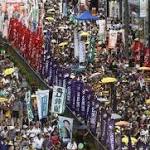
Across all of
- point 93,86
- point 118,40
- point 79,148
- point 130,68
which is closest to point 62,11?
point 118,40

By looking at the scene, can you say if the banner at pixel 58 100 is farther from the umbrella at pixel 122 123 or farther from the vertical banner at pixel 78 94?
the umbrella at pixel 122 123

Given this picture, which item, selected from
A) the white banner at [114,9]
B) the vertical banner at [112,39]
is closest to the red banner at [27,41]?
the vertical banner at [112,39]

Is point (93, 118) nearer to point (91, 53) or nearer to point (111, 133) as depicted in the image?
point (111, 133)

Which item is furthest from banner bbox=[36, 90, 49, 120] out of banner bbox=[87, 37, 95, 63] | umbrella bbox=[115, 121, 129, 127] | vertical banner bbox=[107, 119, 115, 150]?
banner bbox=[87, 37, 95, 63]

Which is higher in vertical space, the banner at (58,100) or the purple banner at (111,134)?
the banner at (58,100)

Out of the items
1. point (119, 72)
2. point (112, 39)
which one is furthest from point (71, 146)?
point (112, 39)

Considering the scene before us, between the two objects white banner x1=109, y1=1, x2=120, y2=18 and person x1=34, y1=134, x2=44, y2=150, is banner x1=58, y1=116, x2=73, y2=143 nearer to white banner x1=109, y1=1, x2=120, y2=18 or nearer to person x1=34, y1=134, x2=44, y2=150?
person x1=34, y1=134, x2=44, y2=150

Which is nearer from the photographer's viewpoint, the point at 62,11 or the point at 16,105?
the point at 16,105

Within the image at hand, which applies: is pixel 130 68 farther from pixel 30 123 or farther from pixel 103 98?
pixel 30 123
